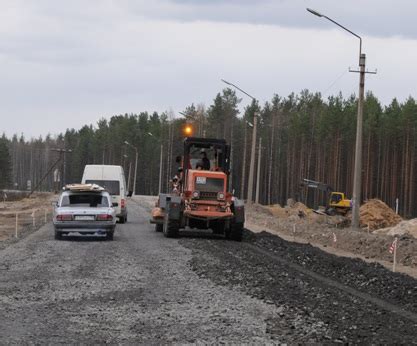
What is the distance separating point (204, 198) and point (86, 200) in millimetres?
4119

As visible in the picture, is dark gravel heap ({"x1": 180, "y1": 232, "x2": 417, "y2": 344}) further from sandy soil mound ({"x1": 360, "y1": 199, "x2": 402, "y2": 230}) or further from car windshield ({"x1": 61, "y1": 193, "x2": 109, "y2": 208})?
sandy soil mound ({"x1": 360, "y1": 199, "x2": 402, "y2": 230})

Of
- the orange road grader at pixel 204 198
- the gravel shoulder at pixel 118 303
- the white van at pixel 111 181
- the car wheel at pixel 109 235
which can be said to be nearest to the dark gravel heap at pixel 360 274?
the orange road grader at pixel 204 198

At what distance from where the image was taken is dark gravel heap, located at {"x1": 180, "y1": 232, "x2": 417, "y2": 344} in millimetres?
8523

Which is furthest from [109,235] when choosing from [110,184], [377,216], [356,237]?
[377,216]

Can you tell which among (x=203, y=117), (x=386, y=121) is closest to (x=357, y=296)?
(x=386, y=121)

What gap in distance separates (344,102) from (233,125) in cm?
1731

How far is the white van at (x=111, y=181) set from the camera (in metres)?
31.3

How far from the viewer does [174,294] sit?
37.0ft

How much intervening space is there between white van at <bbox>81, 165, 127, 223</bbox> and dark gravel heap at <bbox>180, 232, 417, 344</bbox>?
424 inches

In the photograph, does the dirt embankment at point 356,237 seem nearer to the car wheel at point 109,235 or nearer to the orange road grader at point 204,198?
the orange road grader at point 204,198

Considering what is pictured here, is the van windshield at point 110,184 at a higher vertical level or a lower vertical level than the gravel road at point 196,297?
higher

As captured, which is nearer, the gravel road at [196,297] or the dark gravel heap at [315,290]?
the gravel road at [196,297]

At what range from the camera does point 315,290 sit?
1202 cm

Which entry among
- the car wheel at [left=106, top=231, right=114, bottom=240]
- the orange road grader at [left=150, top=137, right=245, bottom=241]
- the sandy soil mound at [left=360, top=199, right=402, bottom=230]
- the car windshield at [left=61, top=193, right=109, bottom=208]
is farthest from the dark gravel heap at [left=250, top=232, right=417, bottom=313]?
the sandy soil mound at [left=360, top=199, right=402, bottom=230]
